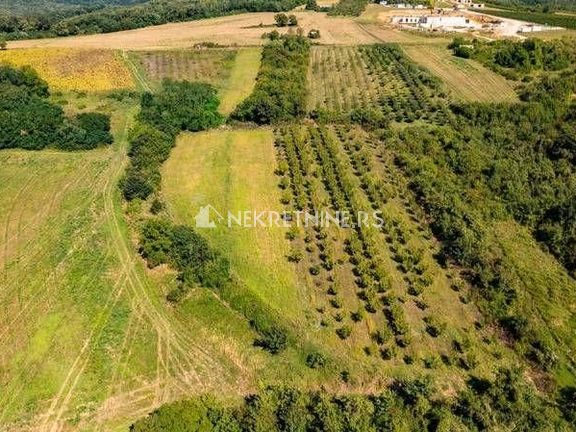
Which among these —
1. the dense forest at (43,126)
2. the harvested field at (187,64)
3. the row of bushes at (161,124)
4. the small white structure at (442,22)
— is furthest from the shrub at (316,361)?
the small white structure at (442,22)

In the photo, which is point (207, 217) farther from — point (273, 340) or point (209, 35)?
point (209, 35)

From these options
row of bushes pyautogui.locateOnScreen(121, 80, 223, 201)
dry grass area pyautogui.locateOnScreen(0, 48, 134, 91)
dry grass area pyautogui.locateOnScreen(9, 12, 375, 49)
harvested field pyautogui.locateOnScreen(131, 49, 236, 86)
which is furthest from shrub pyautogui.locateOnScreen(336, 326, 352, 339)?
dry grass area pyautogui.locateOnScreen(9, 12, 375, 49)

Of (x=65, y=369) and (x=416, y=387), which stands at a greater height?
(x=416, y=387)

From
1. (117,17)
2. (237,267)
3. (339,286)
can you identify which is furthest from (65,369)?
(117,17)

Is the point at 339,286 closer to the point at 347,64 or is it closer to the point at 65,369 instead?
the point at 65,369

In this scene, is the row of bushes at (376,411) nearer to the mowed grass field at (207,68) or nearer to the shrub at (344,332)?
the shrub at (344,332)

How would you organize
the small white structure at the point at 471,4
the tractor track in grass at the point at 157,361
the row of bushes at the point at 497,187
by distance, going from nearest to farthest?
the tractor track in grass at the point at 157,361 < the row of bushes at the point at 497,187 < the small white structure at the point at 471,4
